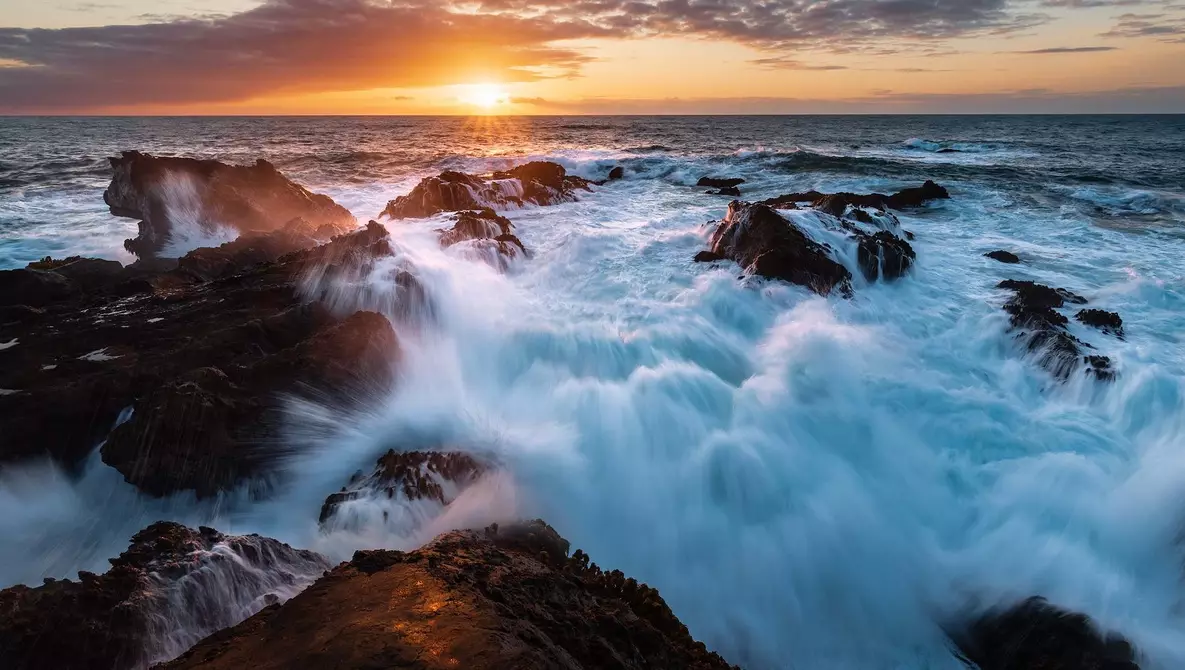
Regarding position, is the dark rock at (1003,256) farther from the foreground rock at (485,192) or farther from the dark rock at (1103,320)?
the foreground rock at (485,192)

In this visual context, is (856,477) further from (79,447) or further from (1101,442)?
(79,447)

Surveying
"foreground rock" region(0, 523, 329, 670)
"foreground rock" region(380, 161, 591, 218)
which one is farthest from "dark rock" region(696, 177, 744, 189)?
"foreground rock" region(0, 523, 329, 670)

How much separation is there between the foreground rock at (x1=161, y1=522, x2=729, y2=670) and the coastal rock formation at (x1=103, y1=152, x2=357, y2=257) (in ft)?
33.6

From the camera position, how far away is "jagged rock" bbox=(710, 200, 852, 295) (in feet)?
Answer: 32.6

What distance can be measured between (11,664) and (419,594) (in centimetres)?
186

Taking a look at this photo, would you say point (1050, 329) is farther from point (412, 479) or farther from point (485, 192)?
point (485, 192)

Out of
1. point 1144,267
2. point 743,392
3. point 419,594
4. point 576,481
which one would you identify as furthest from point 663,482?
point 1144,267

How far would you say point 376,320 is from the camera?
625cm

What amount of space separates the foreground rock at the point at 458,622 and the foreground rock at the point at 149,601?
2.09ft

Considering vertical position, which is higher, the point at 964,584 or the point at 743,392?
the point at 743,392

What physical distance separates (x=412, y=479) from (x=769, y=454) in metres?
3.33

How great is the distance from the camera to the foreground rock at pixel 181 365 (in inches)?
178

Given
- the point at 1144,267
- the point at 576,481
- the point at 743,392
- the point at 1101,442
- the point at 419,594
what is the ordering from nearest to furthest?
the point at 419,594 < the point at 576,481 < the point at 1101,442 < the point at 743,392 < the point at 1144,267

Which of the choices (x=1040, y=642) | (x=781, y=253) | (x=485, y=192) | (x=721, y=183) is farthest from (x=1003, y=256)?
(x=721, y=183)
